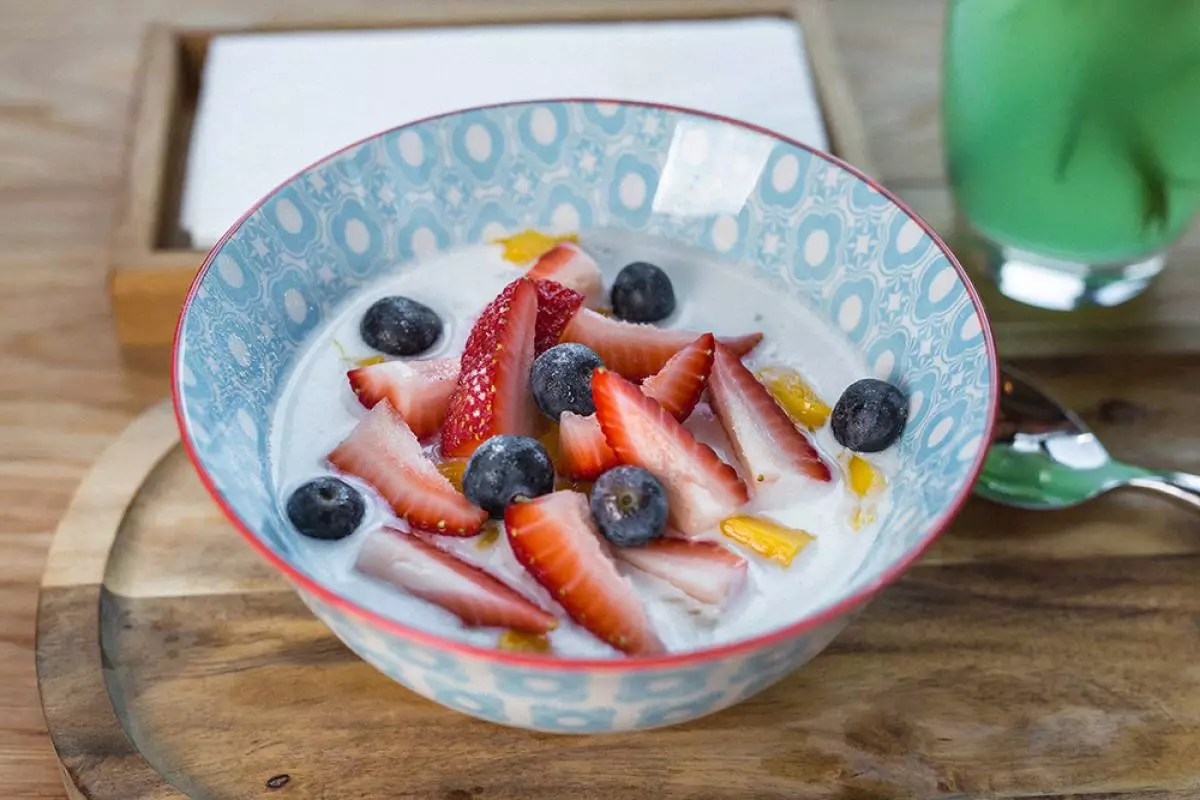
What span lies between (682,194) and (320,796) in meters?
0.63

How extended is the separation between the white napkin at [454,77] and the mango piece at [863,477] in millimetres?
562

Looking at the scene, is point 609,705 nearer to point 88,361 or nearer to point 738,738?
point 738,738

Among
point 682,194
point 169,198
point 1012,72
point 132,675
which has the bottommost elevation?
point 132,675

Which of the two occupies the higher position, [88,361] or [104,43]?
[104,43]

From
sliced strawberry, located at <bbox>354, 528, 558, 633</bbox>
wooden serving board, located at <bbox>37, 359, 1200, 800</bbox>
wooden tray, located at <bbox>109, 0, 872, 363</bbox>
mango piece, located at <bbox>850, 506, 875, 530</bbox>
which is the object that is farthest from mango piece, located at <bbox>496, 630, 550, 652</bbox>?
→ wooden tray, located at <bbox>109, 0, 872, 363</bbox>

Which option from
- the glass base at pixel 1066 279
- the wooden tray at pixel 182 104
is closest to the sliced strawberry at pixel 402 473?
the wooden tray at pixel 182 104

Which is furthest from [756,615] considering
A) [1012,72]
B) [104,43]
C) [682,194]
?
[104,43]

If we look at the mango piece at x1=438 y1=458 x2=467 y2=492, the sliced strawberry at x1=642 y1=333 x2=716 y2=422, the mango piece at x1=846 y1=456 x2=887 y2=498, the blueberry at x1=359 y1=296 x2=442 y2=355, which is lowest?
the mango piece at x1=438 y1=458 x2=467 y2=492

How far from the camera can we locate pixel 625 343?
1019 mm

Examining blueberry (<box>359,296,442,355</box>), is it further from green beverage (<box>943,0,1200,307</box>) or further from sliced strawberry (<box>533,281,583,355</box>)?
green beverage (<box>943,0,1200,307</box>)

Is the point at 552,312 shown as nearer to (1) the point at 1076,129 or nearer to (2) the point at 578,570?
(2) the point at 578,570

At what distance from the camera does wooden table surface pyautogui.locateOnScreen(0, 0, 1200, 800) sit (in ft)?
3.55

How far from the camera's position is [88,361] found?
49.5 inches

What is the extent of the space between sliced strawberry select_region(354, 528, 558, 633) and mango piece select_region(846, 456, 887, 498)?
28 cm
